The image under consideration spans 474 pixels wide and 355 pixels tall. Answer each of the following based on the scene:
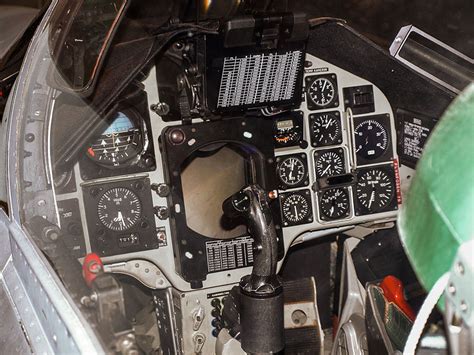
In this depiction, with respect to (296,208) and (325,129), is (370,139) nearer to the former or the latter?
(325,129)

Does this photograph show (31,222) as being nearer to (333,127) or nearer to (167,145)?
(167,145)

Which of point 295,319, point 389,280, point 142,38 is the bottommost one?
point 295,319

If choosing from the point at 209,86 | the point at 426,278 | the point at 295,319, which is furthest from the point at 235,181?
the point at 426,278

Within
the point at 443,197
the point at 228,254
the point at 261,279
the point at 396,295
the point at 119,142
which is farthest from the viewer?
the point at 228,254

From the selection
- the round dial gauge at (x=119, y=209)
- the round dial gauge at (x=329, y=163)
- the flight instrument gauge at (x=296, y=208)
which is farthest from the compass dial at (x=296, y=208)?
the round dial gauge at (x=119, y=209)

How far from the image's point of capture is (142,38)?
3166 mm

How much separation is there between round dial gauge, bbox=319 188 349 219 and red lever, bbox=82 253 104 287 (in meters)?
2.44

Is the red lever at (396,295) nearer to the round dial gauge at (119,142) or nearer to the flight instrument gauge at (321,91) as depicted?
the flight instrument gauge at (321,91)

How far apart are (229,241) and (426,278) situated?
2.84 m

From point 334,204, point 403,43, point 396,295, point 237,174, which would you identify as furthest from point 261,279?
A: point 403,43

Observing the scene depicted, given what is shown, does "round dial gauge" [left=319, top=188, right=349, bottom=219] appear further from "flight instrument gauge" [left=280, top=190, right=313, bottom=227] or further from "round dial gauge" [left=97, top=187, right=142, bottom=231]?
"round dial gauge" [left=97, top=187, right=142, bottom=231]

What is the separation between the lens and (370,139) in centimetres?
439

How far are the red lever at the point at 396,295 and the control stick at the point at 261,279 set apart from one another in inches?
24.8

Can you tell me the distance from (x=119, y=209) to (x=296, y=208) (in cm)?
107
